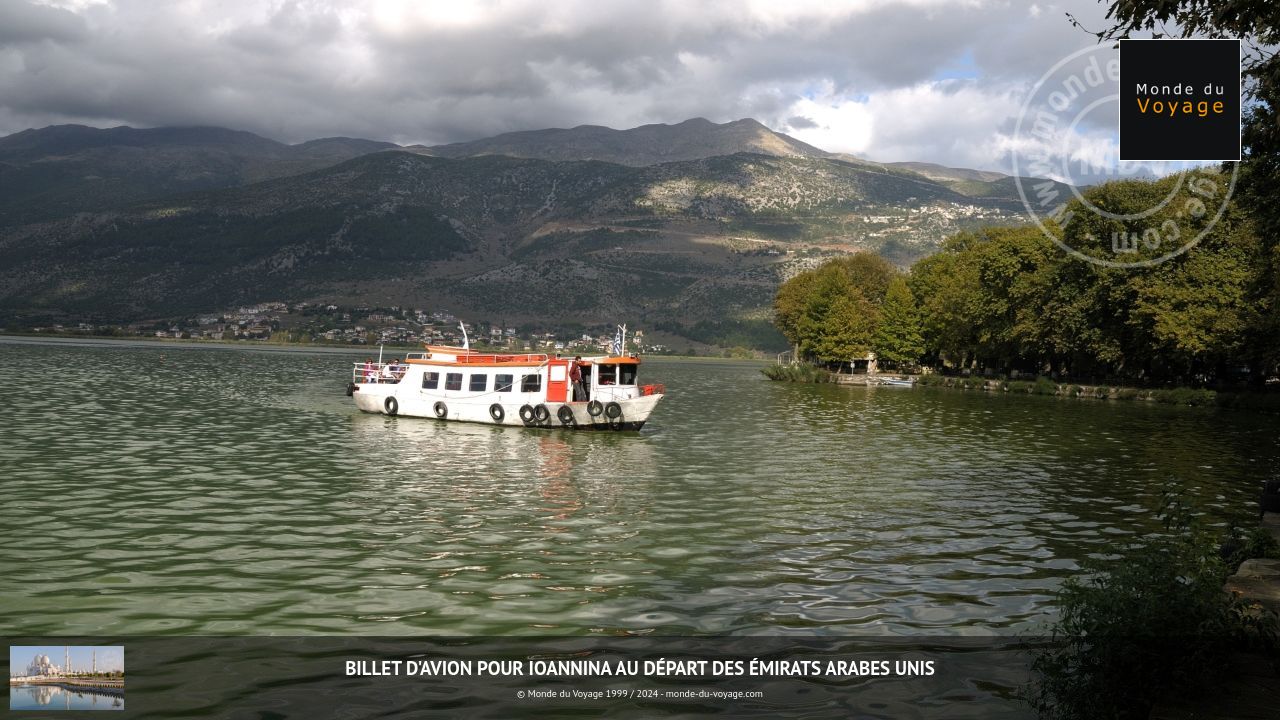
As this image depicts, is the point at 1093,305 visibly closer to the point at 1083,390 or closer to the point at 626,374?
the point at 1083,390

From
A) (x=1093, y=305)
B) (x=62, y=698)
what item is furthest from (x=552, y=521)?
(x=1093, y=305)

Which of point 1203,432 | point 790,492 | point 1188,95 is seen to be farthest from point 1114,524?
point 1203,432

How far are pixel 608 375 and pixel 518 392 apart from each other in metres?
5.45

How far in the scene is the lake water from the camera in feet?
51.1

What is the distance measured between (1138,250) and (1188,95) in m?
68.6

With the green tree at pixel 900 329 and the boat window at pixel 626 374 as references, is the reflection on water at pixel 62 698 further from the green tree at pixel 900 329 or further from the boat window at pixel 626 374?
the green tree at pixel 900 329

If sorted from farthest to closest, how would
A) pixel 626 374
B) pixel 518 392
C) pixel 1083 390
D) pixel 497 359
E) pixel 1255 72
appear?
pixel 1083 390 → pixel 497 359 → pixel 518 392 → pixel 626 374 → pixel 1255 72

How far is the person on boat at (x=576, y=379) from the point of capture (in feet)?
169

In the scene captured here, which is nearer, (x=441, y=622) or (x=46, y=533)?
(x=441, y=622)

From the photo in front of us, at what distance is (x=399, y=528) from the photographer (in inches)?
878

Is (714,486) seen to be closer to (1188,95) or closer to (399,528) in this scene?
(399,528)

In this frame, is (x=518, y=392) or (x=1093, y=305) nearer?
(x=518, y=392)

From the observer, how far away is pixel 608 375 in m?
51.9

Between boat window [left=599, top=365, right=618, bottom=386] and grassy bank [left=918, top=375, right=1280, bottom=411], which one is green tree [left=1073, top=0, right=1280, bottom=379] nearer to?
grassy bank [left=918, top=375, right=1280, bottom=411]
